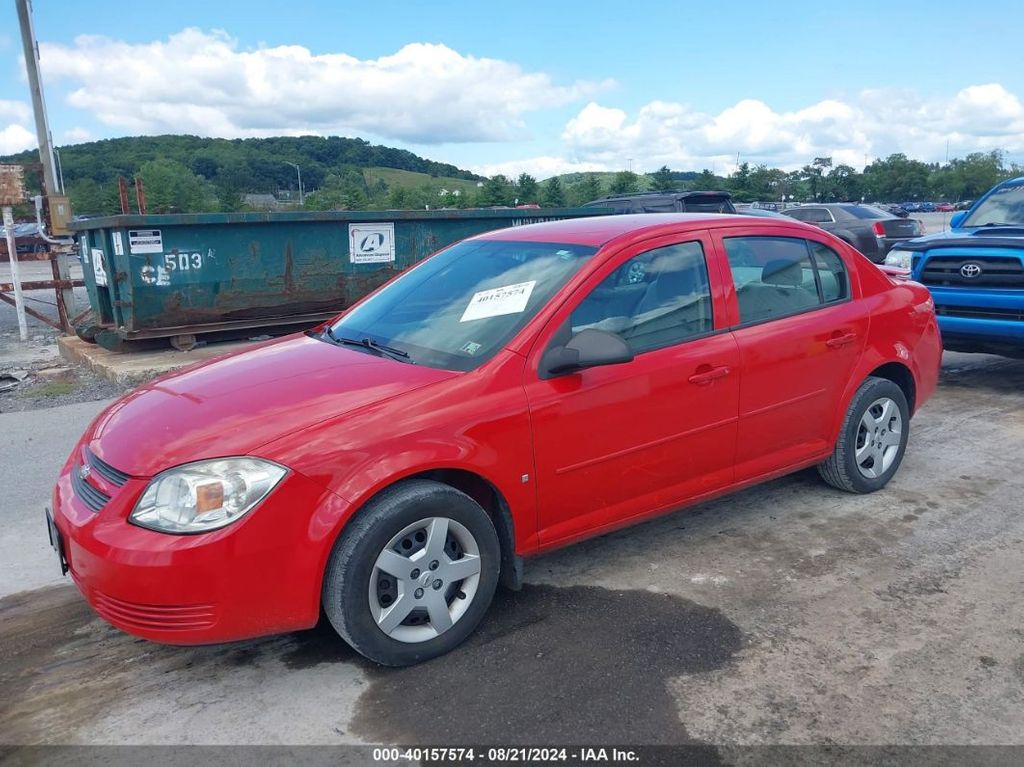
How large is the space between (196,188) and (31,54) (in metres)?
34.9

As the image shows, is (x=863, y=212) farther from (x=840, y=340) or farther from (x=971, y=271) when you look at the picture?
(x=840, y=340)

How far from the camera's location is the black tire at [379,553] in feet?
9.41

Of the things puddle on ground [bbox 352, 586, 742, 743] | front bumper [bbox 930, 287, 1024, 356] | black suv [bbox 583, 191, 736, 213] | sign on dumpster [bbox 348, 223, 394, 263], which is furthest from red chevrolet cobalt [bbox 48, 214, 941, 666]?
black suv [bbox 583, 191, 736, 213]

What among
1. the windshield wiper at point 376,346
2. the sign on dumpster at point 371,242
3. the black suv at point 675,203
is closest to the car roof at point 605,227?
the windshield wiper at point 376,346

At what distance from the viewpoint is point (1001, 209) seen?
794 cm

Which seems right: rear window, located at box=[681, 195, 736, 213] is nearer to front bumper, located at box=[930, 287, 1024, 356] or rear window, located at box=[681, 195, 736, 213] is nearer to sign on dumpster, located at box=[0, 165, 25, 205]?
front bumper, located at box=[930, 287, 1024, 356]

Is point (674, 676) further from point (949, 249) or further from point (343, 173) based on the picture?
point (343, 173)

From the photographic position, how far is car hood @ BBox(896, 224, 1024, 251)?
22.1 ft

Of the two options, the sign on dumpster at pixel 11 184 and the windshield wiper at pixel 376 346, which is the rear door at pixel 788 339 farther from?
the sign on dumpster at pixel 11 184

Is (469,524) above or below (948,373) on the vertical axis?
above

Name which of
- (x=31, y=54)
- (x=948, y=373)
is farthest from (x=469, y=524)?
(x=31, y=54)

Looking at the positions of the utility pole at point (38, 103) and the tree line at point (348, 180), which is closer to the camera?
the utility pole at point (38, 103)

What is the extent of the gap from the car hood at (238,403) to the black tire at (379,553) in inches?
15.3

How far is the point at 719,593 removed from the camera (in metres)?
3.61
